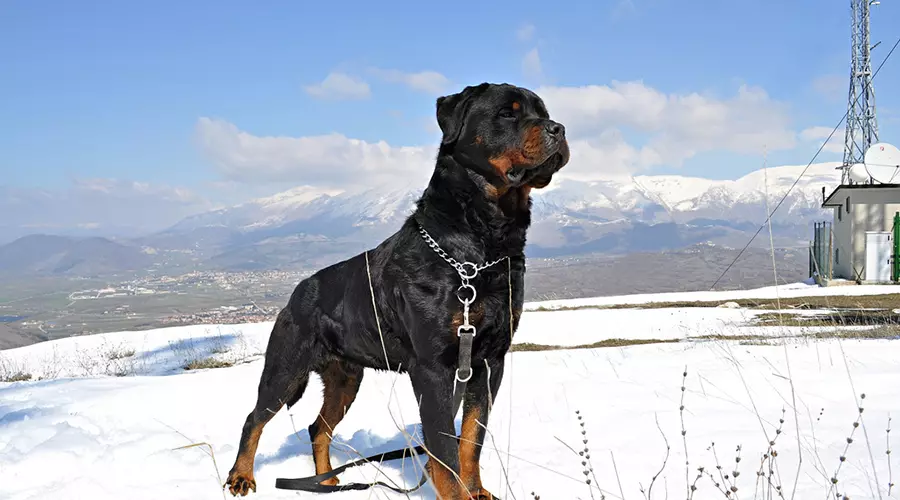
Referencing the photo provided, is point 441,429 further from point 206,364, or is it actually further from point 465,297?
point 206,364

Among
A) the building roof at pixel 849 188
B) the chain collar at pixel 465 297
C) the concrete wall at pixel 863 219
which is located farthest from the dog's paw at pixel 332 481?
the building roof at pixel 849 188

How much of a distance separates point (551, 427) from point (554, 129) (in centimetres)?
232

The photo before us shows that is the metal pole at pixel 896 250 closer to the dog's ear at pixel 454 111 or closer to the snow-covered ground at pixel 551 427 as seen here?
the snow-covered ground at pixel 551 427

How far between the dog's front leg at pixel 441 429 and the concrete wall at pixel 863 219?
2792cm

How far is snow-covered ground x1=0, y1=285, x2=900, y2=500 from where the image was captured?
350cm

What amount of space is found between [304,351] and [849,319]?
13.1 m

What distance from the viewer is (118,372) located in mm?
10000

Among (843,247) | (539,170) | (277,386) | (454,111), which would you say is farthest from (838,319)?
(843,247)

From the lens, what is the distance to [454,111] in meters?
3.44

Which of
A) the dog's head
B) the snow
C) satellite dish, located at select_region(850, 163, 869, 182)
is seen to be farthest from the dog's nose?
satellite dish, located at select_region(850, 163, 869, 182)

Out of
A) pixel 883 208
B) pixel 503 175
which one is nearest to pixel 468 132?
pixel 503 175

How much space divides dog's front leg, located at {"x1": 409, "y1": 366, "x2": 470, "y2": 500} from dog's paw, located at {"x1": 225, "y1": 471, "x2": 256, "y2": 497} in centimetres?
134

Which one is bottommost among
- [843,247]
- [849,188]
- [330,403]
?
[330,403]

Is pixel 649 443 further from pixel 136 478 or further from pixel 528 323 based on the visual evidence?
pixel 528 323
